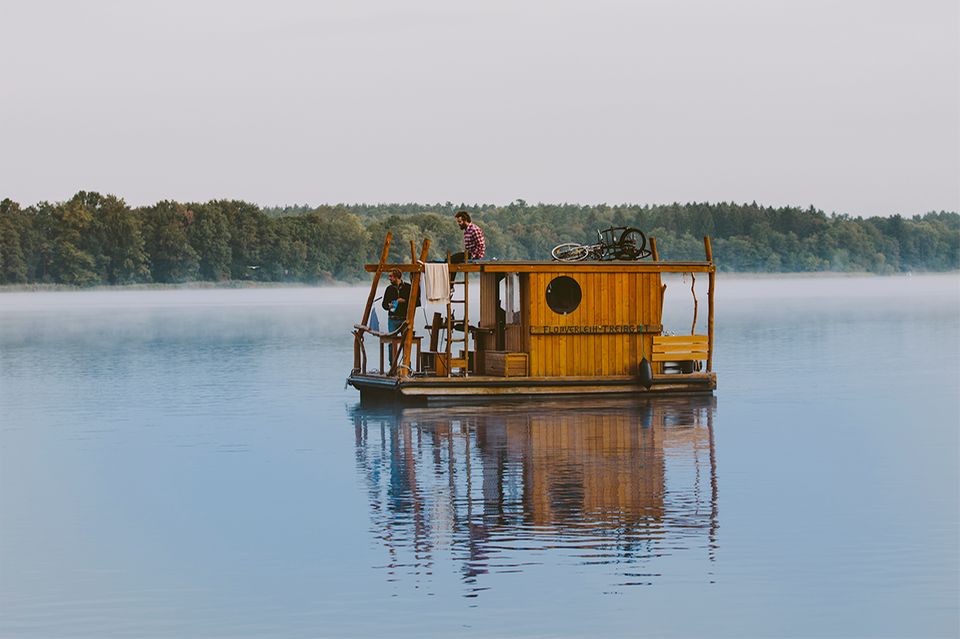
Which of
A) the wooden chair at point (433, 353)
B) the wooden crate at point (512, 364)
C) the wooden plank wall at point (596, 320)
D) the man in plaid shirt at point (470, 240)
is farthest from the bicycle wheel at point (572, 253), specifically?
the wooden chair at point (433, 353)

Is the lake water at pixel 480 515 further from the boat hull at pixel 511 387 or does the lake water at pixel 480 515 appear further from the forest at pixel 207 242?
the forest at pixel 207 242

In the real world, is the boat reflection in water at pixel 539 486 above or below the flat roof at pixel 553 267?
below

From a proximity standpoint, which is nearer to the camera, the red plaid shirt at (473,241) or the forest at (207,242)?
the red plaid shirt at (473,241)

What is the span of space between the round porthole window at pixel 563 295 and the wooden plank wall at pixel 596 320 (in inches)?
3.2

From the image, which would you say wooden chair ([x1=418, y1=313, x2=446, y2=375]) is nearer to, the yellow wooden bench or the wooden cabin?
the wooden cabin

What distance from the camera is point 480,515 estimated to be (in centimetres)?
1700

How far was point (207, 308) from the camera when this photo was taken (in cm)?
10206

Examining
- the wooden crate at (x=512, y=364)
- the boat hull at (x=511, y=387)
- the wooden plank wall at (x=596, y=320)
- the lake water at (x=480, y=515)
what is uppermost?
the wooden plank wall at (x=596, y=320)

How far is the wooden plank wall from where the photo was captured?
92.5 ft

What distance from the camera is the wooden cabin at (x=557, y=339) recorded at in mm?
28016

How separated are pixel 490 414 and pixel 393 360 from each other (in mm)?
2589

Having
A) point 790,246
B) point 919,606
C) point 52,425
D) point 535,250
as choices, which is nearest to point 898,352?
point 52,425

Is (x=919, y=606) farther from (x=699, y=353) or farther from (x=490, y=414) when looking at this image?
(x=699, y=353)

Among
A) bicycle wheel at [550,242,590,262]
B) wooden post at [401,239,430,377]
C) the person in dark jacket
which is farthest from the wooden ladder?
bicycle wheel at [550,242,590,262]
